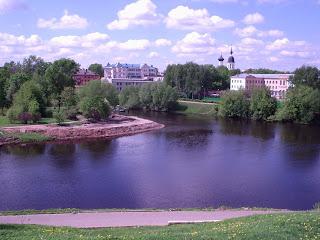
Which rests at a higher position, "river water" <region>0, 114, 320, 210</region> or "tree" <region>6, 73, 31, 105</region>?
"tree" <region>6, 73, 31, 105</region>

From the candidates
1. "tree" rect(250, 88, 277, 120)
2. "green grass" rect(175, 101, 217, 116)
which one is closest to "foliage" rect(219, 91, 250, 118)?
"tree" rect(250, 88, 277, 120)

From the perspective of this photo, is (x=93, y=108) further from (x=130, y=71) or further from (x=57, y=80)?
(x=130, y=71)

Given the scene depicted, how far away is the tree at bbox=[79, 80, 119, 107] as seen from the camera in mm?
70000

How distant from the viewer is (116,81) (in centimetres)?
11638

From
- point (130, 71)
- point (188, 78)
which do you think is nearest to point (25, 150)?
point (188, 78)

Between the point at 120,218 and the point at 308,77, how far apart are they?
232ft

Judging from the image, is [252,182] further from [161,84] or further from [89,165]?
[161,84]

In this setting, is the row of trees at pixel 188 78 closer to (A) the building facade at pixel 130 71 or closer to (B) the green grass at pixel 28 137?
(A) the building facade at pixel 130 71

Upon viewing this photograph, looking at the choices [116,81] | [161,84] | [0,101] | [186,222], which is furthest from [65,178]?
[116,81]

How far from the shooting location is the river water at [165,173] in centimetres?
2598

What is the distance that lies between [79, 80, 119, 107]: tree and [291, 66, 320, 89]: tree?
3430 centimetres

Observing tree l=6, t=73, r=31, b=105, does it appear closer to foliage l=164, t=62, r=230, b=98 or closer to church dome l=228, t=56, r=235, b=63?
foliage l=164, t=62, r=230, b=98

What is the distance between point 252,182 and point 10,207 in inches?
606

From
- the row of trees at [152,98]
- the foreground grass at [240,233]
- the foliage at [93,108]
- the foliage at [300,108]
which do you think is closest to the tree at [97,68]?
the row of trees at [152,98]
